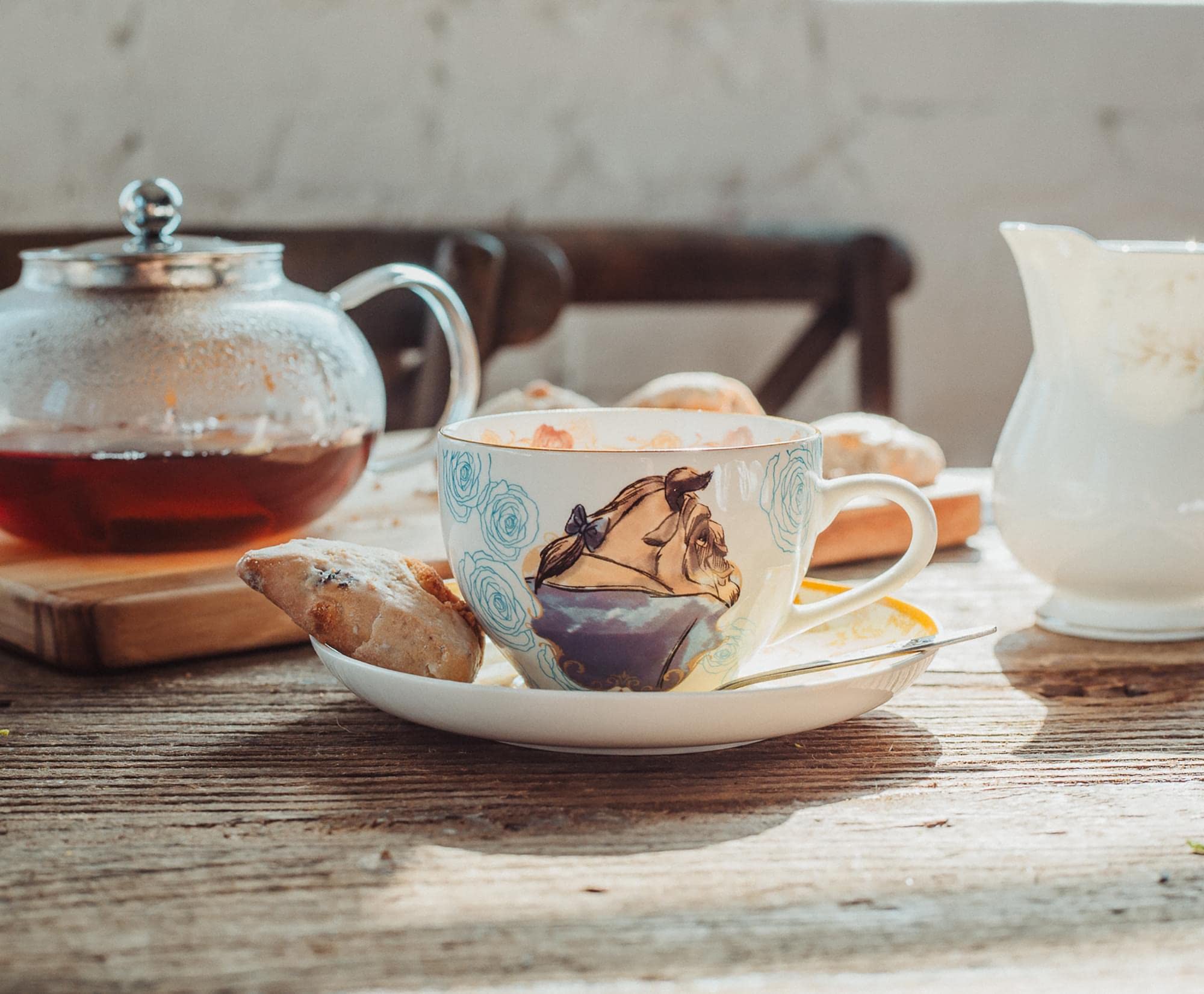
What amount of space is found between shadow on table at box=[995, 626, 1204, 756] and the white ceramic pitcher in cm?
2

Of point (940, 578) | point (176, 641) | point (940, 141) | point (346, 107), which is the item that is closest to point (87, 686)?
point (176, 641)

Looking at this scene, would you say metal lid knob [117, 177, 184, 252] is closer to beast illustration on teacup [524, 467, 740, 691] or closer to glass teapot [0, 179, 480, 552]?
glass teapot [0, 179, 480, 552]

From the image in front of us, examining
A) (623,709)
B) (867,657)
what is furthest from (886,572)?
(623,709)

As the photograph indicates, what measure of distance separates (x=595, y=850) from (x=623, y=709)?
0.19 ft

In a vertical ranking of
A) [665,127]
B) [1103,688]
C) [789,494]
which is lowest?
[1103,688]

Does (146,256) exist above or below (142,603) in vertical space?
above

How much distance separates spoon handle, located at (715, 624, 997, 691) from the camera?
0.54 metres

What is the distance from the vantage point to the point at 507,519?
1.68 ft

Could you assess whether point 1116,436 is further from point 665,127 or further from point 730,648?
point 665,127

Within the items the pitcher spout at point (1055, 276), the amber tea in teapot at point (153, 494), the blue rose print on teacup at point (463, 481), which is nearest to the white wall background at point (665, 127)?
the amber tea in teapot at point (153, 494)

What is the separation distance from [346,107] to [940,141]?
1.02 metres

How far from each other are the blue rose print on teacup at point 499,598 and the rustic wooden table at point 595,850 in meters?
0.04

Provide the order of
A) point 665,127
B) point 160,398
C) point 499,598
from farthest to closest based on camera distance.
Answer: point 665,127 → point 160,398 → point 499,598

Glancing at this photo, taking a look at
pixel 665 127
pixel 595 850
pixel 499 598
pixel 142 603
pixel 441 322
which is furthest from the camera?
pixel 665 127
